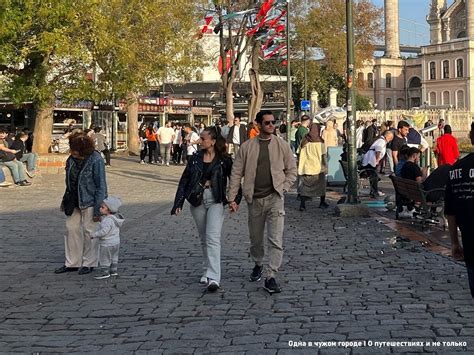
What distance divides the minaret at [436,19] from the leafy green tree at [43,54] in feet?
324

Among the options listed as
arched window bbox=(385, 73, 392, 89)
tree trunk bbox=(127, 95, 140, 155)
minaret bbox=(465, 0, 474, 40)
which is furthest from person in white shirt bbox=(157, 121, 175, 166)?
arched window bbox=(385, 73, 392, 89)

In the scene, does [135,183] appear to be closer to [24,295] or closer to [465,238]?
[24,295]

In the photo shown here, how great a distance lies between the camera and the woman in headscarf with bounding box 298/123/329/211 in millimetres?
13844

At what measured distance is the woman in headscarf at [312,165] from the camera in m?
13.8

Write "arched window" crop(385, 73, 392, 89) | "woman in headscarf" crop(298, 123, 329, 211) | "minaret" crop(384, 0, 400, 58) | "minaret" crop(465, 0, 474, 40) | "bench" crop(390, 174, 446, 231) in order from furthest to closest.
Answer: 1. "arched window" crop(385, 73, 392, 89)
2. "minaret" crop(384, 0, 400, 58)
3. "minaret" crop(465, 0, 474, 40)
4. "woman in headscarf" crop(298, 123, 329, 211)
5. "bench" crop(390, 174, 446, 231)

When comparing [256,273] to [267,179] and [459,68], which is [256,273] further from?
[459,68]

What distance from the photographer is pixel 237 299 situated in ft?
22.7

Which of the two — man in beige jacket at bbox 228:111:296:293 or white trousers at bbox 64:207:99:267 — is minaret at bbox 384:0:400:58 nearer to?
white trousers at bbox 64:207:99:267

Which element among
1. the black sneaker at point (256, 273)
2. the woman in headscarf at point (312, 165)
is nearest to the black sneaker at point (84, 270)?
the black sneaker at point (256, 273)

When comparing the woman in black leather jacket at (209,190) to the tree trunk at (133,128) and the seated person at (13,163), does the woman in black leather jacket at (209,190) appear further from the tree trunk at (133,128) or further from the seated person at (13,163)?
the tree trunk at (133,128)

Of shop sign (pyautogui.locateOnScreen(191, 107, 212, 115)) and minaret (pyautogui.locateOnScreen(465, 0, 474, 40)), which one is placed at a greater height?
Answer: minaret (pyautogui.locateOnScreen(465, 0, 474, 40))

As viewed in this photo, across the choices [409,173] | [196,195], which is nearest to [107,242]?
[196,195]

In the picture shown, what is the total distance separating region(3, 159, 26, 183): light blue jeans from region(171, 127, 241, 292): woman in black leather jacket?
1340cm

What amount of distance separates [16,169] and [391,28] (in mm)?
92632
